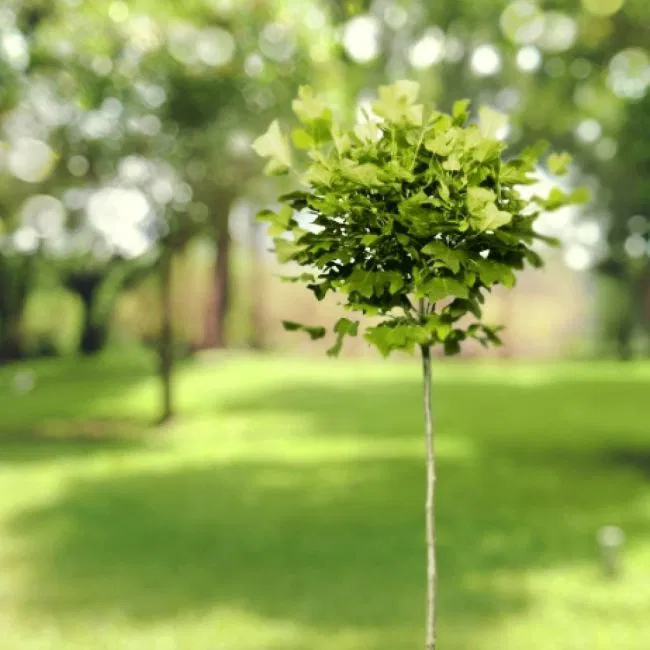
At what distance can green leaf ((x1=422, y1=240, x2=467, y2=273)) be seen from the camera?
368 centimetres

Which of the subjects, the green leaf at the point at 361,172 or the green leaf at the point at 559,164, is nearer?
the green leaf at the point at 361,172

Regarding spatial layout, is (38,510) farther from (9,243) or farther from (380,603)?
(9,243)

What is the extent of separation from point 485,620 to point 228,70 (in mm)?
9403

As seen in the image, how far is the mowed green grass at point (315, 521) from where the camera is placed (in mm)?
7387

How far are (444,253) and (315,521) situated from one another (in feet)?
23.8

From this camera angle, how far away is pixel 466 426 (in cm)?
1675

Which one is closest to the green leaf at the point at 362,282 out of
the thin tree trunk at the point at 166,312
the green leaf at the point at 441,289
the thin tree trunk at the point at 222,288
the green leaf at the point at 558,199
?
the green leaf at the point at 441,289

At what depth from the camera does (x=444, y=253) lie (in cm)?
371

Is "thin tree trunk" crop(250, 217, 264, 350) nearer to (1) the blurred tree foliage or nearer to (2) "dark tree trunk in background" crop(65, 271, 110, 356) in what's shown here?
(2) "dark tree trunk in background" crop(65, 271, 110, 356)

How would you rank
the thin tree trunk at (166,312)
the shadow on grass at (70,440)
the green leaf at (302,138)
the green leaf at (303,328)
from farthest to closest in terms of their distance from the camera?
the thin tree trunk at (166,312) → the shadow on grass at (70,440) → the green leaf at (303,328) → the green leaf at (302,138)

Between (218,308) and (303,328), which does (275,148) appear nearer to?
(303,328)

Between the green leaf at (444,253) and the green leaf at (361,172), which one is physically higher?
the green leaf at (361,172)

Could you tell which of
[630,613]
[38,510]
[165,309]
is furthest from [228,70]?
[630,613]

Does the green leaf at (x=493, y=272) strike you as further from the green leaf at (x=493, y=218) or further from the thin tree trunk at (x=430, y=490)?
the thin tree trunk at (x=430, y=490)
